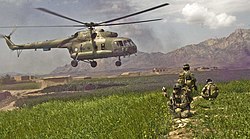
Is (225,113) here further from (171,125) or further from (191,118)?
(171,125)

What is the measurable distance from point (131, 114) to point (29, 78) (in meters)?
92.8

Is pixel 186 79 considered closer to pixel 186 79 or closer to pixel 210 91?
pixel 186 79

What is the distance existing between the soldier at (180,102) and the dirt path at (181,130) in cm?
26

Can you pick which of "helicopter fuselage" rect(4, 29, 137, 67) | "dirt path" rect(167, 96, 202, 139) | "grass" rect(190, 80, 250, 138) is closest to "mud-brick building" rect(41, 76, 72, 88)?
"helicopter fuselage" rect(4, 29, 137, 67)

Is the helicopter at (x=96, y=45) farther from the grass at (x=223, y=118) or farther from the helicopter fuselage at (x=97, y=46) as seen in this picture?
the grass at (x=223, y=118)

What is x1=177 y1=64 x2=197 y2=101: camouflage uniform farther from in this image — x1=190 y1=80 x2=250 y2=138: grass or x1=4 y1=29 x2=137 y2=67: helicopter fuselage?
x1=4 y1=29 x2=137 y2=67: helicopter fuselage

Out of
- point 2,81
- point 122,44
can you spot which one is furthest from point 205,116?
point 2,81

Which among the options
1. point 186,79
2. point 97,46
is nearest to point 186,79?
point 186,79

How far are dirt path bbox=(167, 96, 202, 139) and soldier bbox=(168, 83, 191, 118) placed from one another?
261 millimetres

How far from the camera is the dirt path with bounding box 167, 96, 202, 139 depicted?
9.77 m

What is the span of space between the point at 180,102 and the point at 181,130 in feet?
6.90

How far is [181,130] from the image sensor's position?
33.9 ft

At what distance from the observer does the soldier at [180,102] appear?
12.1 meters

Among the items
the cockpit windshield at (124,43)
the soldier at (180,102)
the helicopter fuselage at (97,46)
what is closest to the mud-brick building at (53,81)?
the helicopter fuselage at (97,46)
